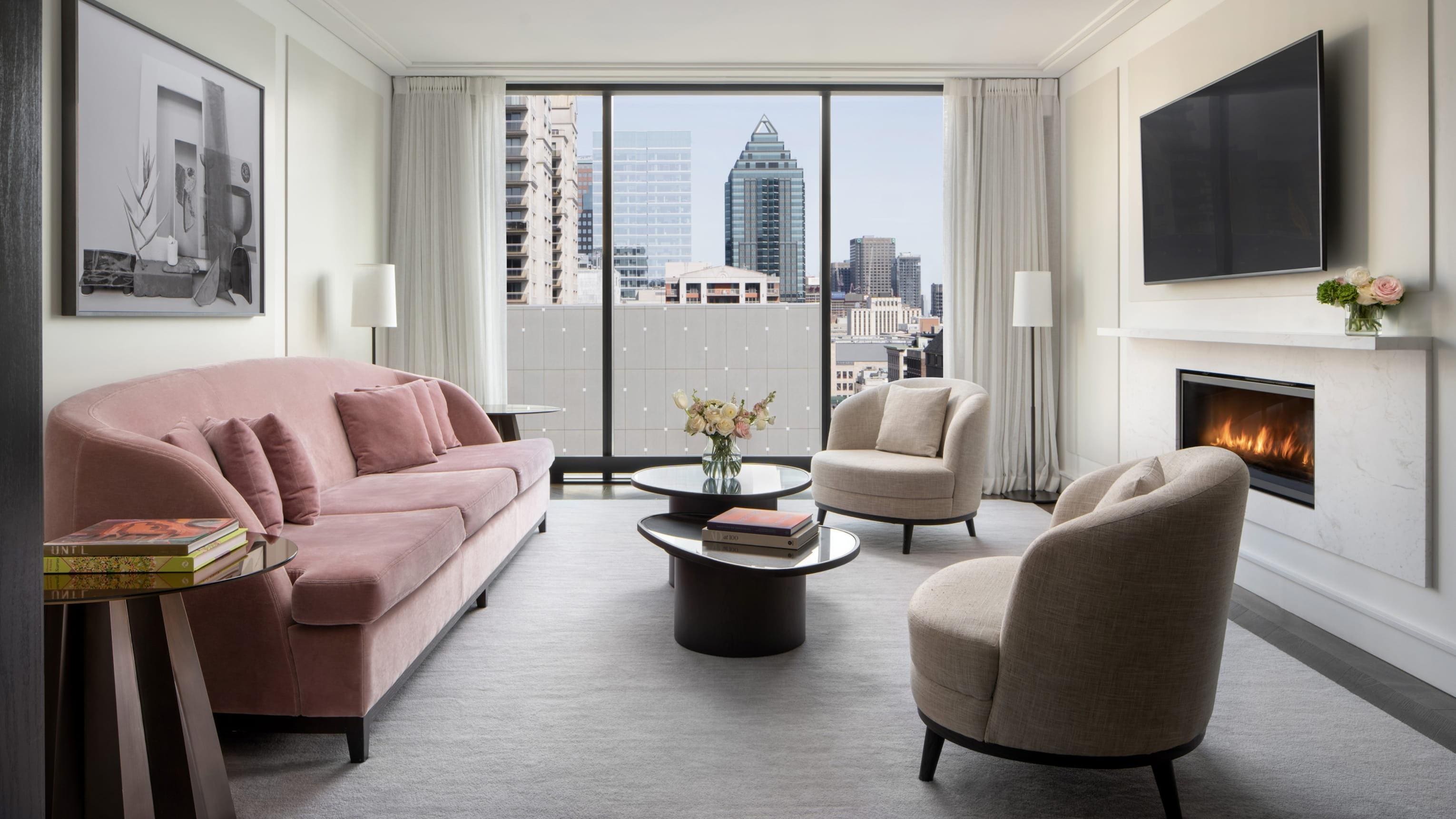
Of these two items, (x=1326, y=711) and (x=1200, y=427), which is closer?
(x=1326, y=711)

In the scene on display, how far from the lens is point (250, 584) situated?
2.31 metres

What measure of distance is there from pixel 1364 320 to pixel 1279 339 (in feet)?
1.41

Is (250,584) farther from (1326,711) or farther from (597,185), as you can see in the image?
(597,185)

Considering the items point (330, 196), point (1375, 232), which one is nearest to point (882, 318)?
point (330, 196)

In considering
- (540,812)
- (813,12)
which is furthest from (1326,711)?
(813,12)

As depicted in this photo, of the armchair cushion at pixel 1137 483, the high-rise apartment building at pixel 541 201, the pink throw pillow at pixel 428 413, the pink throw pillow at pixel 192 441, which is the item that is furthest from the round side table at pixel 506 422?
the armchair cushion at pixel 1137 483

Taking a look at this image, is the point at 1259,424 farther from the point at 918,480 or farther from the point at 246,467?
the point at 246,467

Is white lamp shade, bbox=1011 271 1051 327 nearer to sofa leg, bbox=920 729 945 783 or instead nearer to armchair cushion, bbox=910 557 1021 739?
armchair cushion, bbox=910 557 1021 739

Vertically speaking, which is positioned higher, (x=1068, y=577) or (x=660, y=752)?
(x=1068, y=577)

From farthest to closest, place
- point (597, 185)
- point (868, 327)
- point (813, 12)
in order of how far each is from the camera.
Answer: point (868, 327)
point (597, 185)
point (813, 12)

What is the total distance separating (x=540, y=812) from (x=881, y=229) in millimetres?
5892

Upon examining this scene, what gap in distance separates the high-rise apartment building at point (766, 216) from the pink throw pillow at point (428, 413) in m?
3.60

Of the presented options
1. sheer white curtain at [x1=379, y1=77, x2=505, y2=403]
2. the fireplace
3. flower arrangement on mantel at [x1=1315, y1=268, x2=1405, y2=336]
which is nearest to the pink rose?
flower arrangement on mantel at [x1=1315, y1=268, x2=1405, y2=336]

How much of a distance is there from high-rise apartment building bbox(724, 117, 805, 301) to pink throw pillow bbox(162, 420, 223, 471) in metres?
5.35
